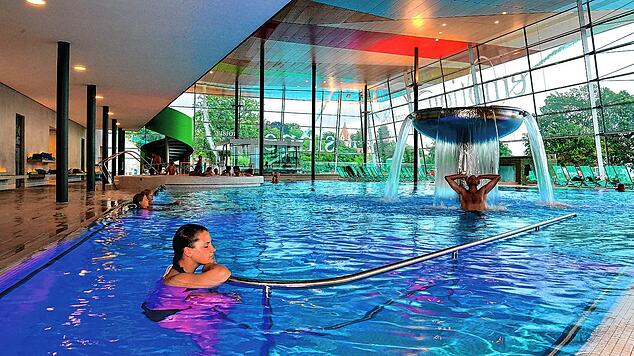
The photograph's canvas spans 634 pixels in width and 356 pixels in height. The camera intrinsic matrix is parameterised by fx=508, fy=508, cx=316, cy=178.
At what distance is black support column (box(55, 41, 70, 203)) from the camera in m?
10.2

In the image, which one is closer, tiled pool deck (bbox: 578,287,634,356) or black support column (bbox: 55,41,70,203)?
tiled pool deck (bbox: 578,287,634,356)

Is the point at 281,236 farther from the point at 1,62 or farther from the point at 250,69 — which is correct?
the point at 250,69

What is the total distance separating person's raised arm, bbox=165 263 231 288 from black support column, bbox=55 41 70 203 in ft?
26.4

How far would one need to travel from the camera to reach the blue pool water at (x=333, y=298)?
2.68 meters

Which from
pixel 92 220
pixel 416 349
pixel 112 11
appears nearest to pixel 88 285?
pixel 416 349

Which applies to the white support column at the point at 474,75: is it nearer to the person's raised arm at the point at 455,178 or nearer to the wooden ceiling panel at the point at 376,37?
the wooden ceiling panel at the point at 376,37

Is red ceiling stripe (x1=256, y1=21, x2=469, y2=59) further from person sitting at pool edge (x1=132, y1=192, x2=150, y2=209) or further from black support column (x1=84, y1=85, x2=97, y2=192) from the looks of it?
person sitting at pool edge (x1=132, y1=192, x2=150, y2=209)

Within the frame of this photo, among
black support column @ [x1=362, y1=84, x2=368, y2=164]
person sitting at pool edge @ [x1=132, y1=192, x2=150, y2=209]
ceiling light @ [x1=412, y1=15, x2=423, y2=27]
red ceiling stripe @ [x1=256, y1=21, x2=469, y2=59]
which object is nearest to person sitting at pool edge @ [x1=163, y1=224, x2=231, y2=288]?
person sitting at pool edge @ [x1=132, y1=192, x2=150, y2=209]

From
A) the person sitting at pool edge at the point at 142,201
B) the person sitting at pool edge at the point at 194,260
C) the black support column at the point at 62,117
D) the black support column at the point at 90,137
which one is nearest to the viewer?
the person sitting at pool edge at the point at 194,260

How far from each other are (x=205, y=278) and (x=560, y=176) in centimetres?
2058

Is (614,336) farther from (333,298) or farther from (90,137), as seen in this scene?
(90,137)

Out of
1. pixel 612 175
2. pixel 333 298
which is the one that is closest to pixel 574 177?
pixel 612 175

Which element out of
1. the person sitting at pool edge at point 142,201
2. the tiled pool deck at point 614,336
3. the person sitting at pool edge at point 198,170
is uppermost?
the person sitting at pool edge at point 198,170

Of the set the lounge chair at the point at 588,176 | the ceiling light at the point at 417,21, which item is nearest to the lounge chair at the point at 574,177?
the lounge chair at the point at 588,176
